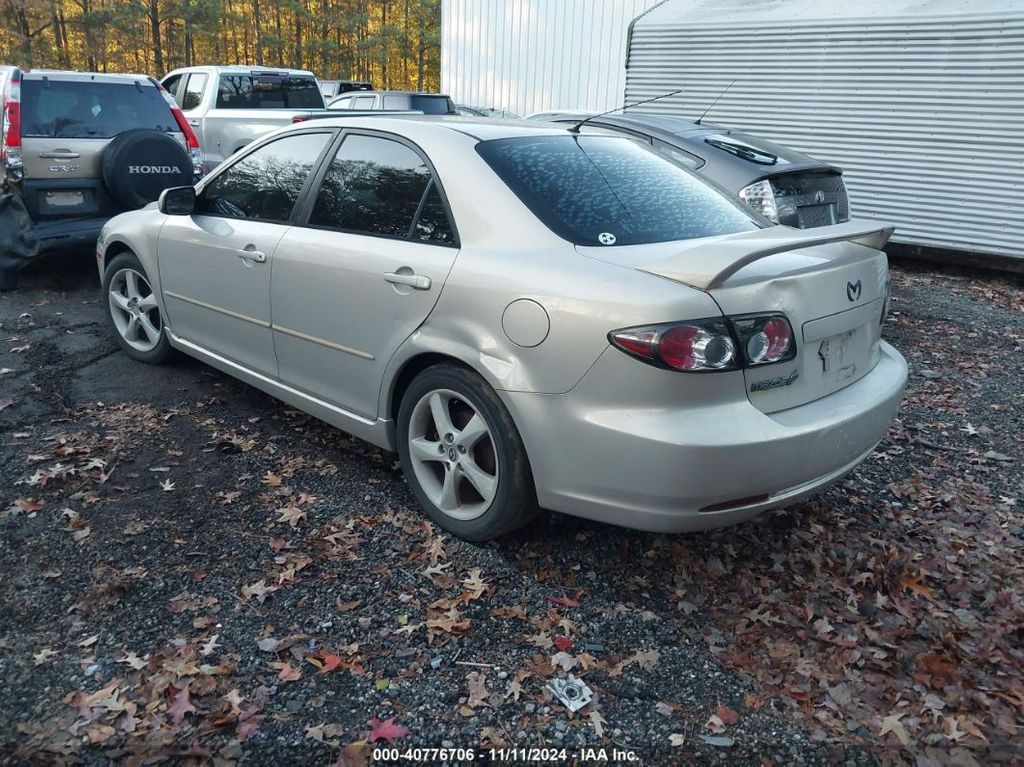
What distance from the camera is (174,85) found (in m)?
12.6

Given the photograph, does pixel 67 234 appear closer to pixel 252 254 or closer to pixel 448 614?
pixel 252 254

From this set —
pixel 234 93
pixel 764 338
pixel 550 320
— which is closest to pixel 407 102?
pixel 234 93

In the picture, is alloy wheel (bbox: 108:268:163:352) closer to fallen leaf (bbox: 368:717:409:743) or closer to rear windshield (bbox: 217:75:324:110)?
fallen leaf (bbox: 368:717:409:743)

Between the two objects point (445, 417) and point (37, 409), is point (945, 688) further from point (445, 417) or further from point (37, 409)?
point (37, 409)

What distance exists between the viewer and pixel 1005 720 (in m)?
2.38

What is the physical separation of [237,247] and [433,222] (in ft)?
4.58

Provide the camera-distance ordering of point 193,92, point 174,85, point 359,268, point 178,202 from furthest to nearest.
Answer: point 174,85
point 193,92
point 178,202
point 359,268

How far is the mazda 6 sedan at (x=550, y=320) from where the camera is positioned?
8.32 ft

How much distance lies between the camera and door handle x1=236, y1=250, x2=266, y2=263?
152 inches

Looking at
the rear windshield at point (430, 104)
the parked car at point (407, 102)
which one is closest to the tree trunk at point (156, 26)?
the parked car at point (407, 102)

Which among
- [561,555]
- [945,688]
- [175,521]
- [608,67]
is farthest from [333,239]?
[608,67]

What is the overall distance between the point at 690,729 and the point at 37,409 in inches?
160

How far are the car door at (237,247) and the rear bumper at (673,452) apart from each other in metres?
1.81

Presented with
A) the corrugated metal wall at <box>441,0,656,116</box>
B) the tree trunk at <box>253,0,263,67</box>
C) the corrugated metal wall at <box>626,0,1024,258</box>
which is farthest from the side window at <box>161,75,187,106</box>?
the tree trunk at <box>253,0,263,67</box>
